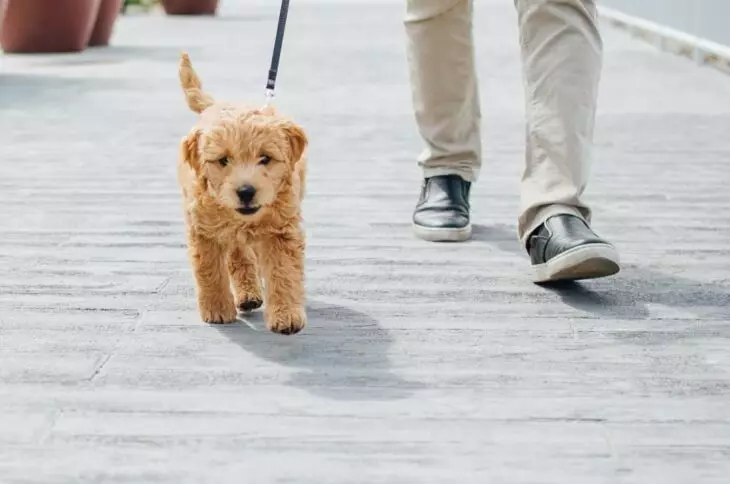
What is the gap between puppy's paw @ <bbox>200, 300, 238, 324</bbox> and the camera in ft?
8.30

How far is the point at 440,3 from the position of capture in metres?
3.33

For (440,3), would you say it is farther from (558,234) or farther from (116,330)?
(116,330)

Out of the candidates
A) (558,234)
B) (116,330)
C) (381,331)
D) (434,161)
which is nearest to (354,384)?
(381,331)

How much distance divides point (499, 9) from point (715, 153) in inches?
400

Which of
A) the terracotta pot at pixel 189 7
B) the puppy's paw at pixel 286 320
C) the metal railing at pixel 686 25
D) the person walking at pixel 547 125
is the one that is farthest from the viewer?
the terracotta pot at pixel 189 7

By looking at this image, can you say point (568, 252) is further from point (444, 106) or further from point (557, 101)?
point (444, 106)

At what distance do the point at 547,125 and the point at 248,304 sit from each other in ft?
2.69

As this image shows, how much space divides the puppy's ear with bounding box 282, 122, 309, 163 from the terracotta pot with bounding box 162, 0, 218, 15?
12205mm

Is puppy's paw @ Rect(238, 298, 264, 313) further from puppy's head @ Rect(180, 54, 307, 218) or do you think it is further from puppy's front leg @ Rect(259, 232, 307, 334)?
puppy's head @ Rect(180, 54, 307, 218)

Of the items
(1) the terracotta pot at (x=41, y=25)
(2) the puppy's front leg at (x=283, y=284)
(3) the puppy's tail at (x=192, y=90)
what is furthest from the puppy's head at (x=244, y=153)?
(1) the terracotta pot at (x=41, y=25)

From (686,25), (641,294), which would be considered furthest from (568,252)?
(686,25)

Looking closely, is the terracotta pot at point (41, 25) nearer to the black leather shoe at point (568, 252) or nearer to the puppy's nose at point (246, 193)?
the black leather shoe at point (568, 252)

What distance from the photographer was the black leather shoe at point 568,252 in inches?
107

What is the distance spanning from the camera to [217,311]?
2533mm
